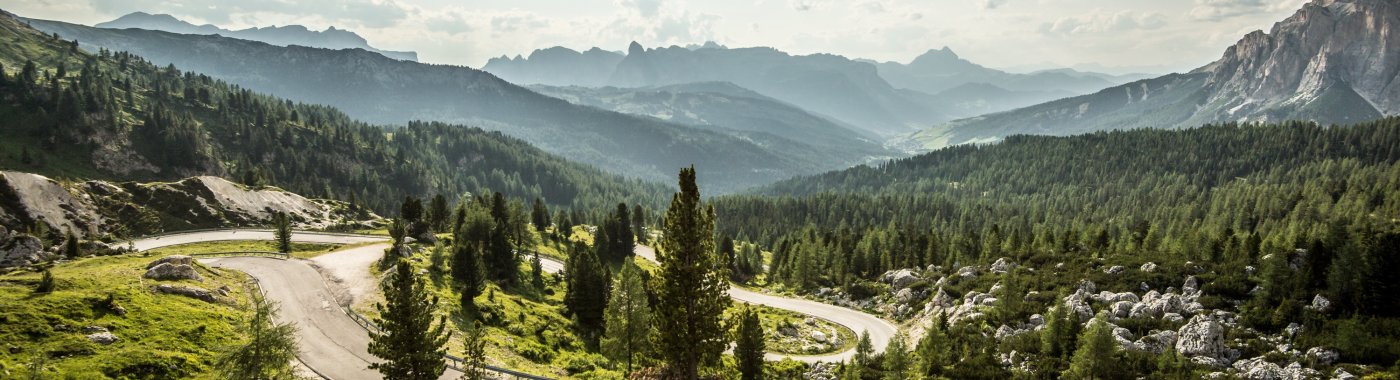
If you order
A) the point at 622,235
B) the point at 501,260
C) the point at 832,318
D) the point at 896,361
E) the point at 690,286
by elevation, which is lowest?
the point at 832,318

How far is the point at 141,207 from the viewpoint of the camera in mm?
102000

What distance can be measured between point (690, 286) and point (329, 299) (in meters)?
49.6

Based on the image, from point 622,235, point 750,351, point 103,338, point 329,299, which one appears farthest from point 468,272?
Result: point 622,235

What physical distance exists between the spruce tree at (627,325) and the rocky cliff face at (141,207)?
76.5 m

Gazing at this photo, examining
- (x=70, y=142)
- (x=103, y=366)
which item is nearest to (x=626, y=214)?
(x=103, y=366)

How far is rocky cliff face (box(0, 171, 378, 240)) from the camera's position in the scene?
80.0 metres

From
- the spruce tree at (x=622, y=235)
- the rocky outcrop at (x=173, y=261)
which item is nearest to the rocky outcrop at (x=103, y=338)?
the rocky outcrop at (x=173, y=261)

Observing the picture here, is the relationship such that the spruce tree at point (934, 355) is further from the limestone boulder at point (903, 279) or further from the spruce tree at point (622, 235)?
the spruce tree at point (622, 235)

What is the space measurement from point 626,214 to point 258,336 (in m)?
107

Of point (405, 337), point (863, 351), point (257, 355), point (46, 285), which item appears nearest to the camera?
point (257, 355)

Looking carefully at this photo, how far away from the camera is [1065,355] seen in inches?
2368

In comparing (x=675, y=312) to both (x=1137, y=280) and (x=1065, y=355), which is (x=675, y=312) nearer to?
(x=1065, y=355)

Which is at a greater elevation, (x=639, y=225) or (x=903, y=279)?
(x=903, y=279)

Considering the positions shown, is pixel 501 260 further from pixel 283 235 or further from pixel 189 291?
pixel 189 291
